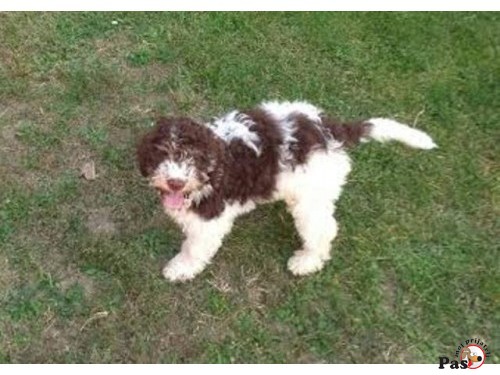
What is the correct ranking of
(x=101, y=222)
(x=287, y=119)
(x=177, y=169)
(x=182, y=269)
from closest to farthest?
(x=177, y=169) → (x=287, y=119) → (x=182, y=269) → (x=101, y=222)

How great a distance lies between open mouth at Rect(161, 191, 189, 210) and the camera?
3.50m

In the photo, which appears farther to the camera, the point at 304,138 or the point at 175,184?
the point at 304,138

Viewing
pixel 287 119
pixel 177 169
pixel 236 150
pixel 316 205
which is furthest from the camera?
pixel 316 205

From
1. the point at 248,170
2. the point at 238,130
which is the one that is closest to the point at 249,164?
the point at 248,170

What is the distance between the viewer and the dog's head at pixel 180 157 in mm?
3350

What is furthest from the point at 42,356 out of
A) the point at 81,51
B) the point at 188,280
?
the point at 81,51

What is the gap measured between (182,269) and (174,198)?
36.2 inches

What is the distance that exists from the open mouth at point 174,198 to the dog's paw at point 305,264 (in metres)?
1.14

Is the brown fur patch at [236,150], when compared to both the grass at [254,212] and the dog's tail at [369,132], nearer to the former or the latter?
the dog's tail at [369,132]

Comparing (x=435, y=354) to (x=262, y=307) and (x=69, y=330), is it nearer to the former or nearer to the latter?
(x=262, y=307)

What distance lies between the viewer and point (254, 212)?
4762 mm

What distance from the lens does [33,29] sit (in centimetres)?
584

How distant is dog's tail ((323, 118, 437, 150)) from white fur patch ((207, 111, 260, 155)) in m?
0.49

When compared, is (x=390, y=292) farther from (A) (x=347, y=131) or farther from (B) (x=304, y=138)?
(B) (x=304, y=138)
